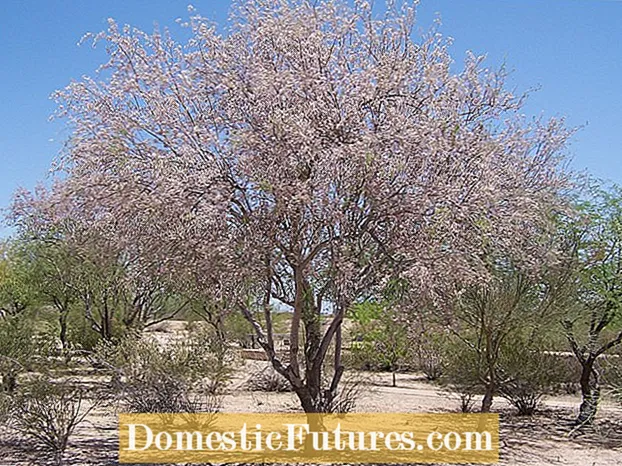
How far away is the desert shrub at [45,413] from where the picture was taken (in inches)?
400

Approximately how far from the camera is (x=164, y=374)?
11.1 m

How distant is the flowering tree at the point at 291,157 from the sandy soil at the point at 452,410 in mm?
3783

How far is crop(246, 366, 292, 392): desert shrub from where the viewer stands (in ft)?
71.5

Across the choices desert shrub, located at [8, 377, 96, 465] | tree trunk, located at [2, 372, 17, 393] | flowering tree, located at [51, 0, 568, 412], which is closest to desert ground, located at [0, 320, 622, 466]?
desert shrub, located at [8, 377, 96, 465]

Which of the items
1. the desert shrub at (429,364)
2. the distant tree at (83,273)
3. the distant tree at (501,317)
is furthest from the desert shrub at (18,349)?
the desert shrub at (429,364)

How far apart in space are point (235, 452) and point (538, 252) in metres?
5.61

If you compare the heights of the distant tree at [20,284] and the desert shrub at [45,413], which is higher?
the distant tree at [20,284]

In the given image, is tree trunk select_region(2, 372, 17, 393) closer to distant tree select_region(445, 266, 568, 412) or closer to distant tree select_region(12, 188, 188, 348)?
distant tree select_region(12, 188, 188, 348)

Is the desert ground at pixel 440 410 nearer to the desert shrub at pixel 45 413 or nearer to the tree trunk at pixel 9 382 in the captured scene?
the desert shrub at pixel 45 413

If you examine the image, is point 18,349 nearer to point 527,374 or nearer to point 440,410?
point 440,410

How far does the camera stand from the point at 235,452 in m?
11.3

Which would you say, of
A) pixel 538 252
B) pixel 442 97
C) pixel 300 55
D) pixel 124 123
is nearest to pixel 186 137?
pixel 124 123

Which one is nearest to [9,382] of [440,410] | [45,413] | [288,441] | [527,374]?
[45,413]

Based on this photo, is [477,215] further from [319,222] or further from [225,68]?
[225,68]
